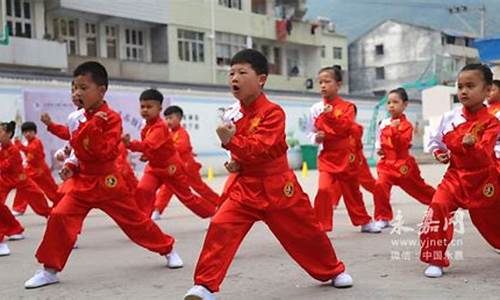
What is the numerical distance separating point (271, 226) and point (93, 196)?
1.47m

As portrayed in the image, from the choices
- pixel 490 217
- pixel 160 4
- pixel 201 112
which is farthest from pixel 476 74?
pixel 160 4

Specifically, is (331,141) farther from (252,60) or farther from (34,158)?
(34,158)

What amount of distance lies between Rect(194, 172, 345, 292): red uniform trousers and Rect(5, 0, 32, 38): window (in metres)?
19.7

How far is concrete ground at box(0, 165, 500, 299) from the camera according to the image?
4.08 metres

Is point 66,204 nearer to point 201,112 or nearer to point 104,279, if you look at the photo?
point 104,279

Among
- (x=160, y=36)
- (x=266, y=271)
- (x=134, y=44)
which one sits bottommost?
(x=266, y=271)

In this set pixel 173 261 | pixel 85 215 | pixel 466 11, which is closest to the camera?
pixel 85 215

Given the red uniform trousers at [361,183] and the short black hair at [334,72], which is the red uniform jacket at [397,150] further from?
the short black hair at [334,72]

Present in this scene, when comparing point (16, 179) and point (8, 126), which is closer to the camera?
point (8, 126)

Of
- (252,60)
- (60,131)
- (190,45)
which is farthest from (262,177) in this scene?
(190,45)

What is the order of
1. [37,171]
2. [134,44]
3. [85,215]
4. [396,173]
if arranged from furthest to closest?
[134,44]
[37,171]
[396,173]
[85,215]

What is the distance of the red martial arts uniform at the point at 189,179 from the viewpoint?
8.11 metres

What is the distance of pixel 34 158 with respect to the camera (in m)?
9.02

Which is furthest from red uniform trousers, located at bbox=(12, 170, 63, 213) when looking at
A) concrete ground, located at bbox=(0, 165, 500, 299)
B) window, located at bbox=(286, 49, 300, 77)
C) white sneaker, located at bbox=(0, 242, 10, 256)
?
window, located at bbox=(286, 49, 300, 77)
